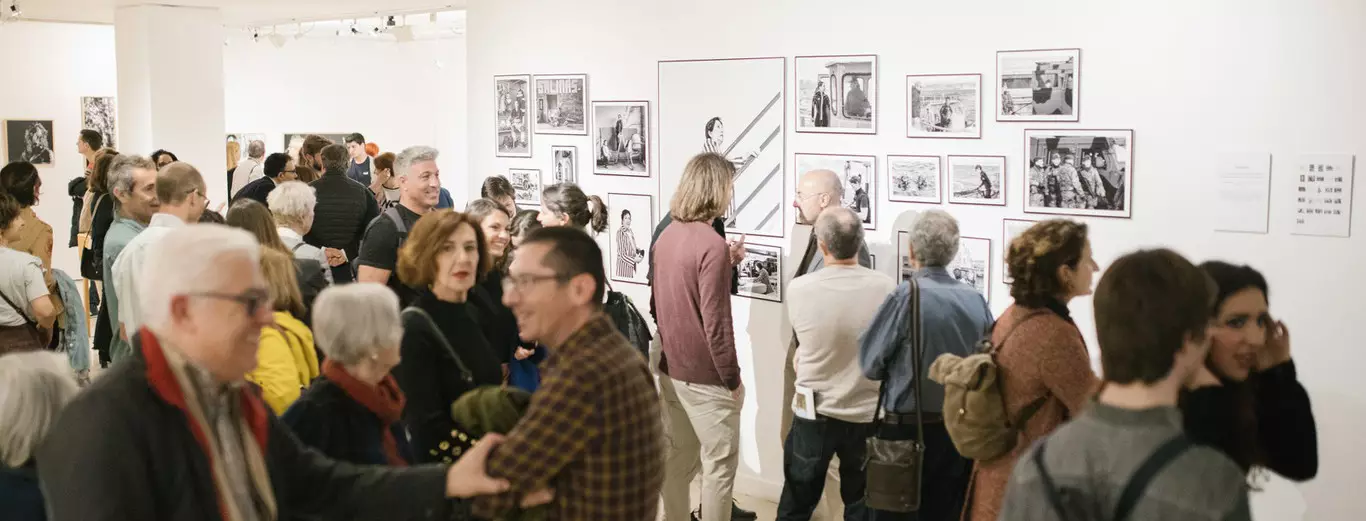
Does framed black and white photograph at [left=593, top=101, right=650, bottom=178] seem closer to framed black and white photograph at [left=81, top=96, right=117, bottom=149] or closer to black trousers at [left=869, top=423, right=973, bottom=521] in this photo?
black trousers at [left=869, top=423, right=973, bottom=521]

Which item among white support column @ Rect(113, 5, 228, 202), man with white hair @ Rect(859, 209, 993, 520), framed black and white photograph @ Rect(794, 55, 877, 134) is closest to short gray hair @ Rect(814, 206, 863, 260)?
man with white hair @ Rect(859, 209, 993, 520)

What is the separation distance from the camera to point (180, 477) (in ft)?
7.38

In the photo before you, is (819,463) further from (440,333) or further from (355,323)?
(355,323)

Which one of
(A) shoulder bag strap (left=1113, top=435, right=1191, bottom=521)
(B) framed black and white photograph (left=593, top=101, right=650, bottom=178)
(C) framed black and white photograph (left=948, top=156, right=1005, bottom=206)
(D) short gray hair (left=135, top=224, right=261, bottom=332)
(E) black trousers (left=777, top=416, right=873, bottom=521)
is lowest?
(E) black trousers (left=777, top=416, right=873, bottom=521)

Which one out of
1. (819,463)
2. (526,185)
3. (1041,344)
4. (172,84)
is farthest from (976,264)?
(172,84)

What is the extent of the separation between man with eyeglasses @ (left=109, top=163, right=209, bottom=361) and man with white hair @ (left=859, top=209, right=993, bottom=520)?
301cm

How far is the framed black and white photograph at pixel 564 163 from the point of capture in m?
8.13

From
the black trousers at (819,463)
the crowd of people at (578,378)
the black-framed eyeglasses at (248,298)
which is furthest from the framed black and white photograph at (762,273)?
the black-framed eyeglasses at (248,298)

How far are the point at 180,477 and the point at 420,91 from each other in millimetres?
17071

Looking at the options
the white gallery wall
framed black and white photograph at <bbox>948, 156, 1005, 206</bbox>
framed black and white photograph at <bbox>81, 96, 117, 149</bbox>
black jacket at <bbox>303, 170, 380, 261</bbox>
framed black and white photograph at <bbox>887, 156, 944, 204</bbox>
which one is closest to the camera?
the white gallery wall

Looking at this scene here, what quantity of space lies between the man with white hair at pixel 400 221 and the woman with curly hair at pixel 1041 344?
2.02 m

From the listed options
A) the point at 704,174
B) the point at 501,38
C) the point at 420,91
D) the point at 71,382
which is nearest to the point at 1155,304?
the point at 71,382

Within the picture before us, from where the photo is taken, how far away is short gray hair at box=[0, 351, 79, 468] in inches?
103

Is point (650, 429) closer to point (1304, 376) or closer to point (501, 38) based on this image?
point (1304, 376)
